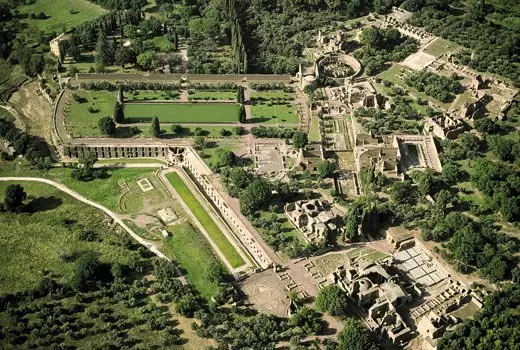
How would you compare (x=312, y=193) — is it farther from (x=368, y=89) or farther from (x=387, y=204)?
(x=368, y=89)

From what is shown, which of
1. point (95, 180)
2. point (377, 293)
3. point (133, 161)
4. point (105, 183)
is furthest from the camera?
point (133, 161)

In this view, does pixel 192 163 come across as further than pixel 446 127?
Yes

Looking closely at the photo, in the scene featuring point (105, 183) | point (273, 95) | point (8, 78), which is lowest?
point (105, 183)

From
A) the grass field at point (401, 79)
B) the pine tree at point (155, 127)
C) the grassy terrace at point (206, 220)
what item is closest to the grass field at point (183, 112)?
the pine tree at point (155, 127)

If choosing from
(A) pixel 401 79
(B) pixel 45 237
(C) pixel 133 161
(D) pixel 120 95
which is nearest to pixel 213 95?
(D) pixel 120 95

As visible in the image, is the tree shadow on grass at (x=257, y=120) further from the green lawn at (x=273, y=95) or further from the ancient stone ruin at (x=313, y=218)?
the ancient stone ruin at (x=313, y=218)

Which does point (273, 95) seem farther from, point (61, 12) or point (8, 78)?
point (61, 12)

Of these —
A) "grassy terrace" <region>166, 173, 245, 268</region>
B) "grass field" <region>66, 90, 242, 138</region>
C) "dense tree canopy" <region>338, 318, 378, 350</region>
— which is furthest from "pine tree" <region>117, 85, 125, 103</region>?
"dense tree canopy" <region>338, 318, 378, 350</region>
